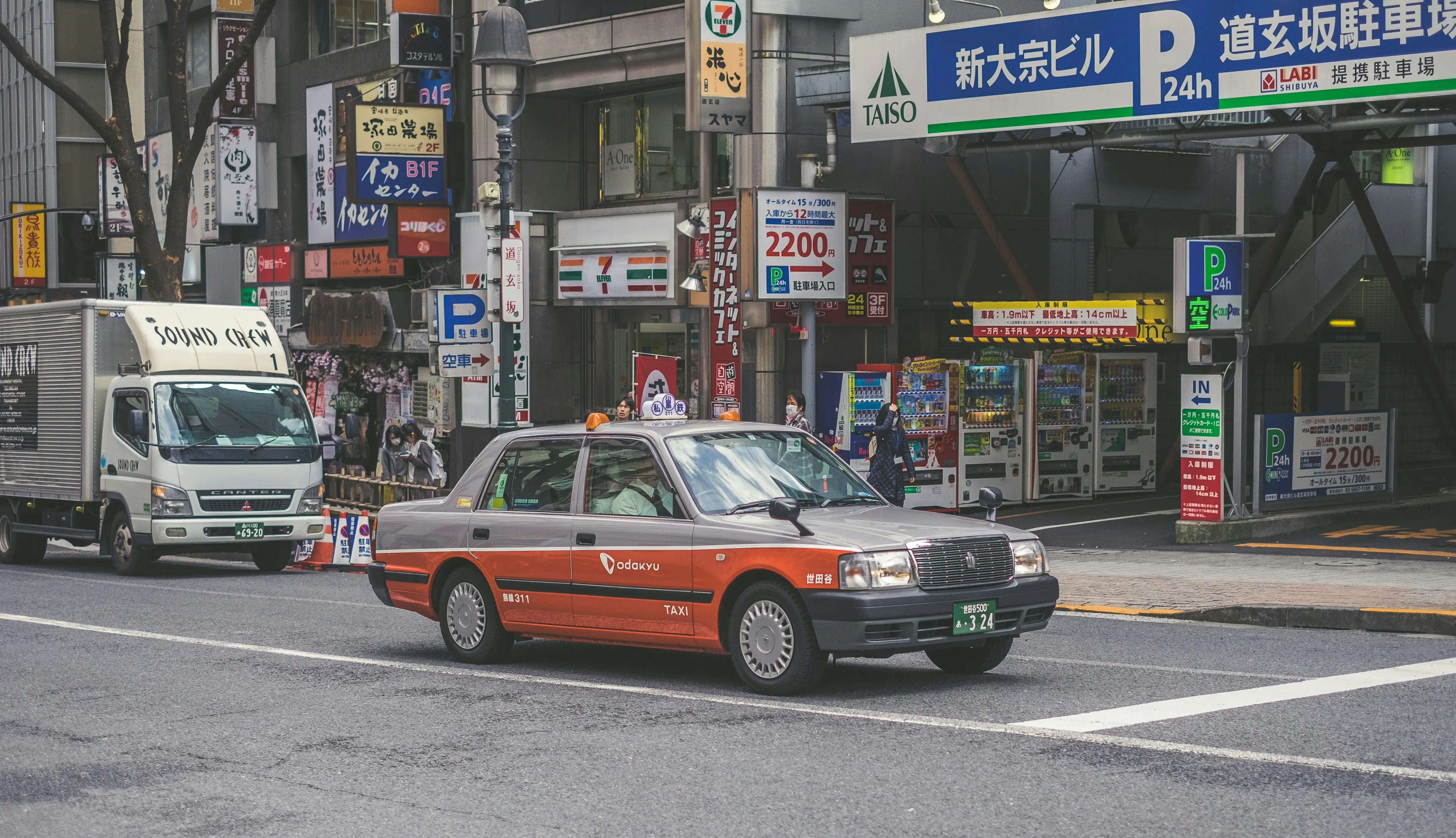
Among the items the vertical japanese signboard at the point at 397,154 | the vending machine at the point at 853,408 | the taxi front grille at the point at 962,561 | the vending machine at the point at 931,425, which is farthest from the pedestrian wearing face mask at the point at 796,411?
the taxi front grille at the point at 962,561

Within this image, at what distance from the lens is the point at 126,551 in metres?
20.5

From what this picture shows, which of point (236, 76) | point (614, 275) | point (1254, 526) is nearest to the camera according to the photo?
point (1254, 526)

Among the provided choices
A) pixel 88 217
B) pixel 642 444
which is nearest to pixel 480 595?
pixel 642 444

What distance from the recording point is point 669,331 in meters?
27.8

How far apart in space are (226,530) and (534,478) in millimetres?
9879

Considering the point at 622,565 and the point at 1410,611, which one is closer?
the point at 622,565

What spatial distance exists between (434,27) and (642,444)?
2098cm

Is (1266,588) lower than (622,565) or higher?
lower

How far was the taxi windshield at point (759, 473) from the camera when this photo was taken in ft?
34.3

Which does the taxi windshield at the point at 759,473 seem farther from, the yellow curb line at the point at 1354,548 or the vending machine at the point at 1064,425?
the vending machine at the point at 1064,425

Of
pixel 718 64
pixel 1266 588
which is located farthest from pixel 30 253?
pixel 1266 588

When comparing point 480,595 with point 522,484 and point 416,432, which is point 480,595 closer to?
point 522,484

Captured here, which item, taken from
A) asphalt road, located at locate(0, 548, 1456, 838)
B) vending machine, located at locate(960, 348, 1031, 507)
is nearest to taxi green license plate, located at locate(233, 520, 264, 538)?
asphalt road, located at locate(0, 548, 1456, 838)

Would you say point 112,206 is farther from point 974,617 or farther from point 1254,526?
point 974,617
